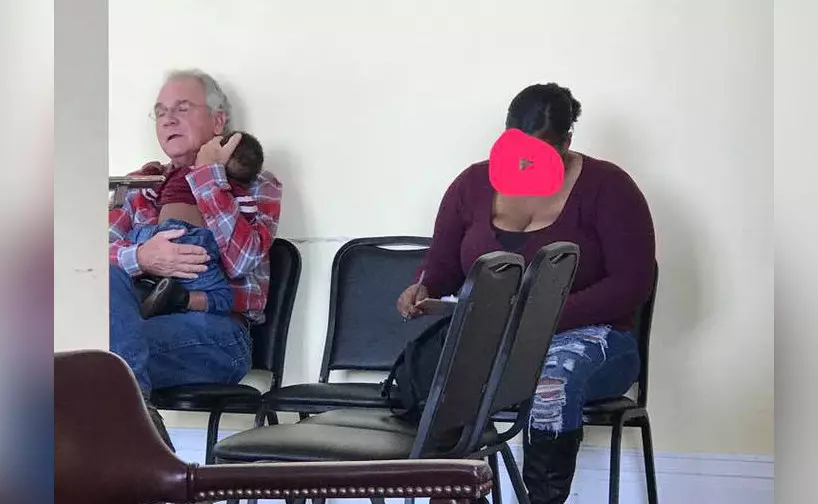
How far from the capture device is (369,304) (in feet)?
9.17

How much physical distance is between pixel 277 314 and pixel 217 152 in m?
0.49

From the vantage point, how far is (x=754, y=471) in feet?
8.70

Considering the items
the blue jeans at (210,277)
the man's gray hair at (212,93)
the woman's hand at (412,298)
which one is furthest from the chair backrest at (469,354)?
the man's gray hair at (212,93)

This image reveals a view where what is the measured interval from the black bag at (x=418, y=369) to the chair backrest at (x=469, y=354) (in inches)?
8.1

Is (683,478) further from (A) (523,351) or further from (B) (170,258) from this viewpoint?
(B) (170,258)

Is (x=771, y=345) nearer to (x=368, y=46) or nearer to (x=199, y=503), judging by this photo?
(x=368, y=46)

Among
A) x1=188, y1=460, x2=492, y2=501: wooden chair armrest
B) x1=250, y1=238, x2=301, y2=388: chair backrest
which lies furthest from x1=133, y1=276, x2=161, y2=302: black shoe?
x1=188, y1=460, x2=492, y2=501: wooden chair armrest

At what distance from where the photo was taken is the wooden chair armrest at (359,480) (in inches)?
44.1

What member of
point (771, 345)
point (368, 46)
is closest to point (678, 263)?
point (771, 345)

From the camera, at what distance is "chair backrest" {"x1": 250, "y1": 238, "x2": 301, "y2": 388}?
280 cm

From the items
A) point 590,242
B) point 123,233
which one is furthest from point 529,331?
point 123,233

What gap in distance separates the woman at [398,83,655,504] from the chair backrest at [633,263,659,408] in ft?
0.11

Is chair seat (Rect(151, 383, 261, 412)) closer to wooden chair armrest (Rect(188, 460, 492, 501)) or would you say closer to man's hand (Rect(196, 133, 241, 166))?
man's hand (Rect(196, 133, 241, 166))

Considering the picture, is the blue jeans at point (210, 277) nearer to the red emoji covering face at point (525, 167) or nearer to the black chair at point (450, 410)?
the red emoji covering face at point (525, 167)
